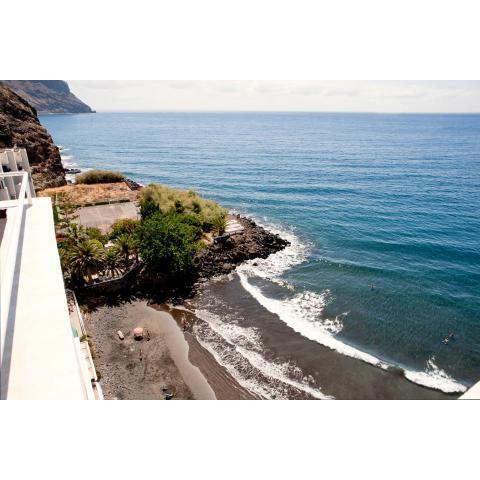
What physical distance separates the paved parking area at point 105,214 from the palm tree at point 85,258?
10.3 metres

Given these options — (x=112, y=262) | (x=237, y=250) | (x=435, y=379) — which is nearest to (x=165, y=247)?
(x=112, y=262)

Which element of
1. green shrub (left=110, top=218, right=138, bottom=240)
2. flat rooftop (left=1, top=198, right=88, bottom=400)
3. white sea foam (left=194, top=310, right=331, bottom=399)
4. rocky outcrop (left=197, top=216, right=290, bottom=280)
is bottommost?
white sea foam (left=194, top=310, right=331, bottom=399)

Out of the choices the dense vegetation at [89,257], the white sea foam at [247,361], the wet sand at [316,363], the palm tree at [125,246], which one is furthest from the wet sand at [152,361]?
the palm tree at [125,246]

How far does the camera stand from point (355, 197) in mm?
57625

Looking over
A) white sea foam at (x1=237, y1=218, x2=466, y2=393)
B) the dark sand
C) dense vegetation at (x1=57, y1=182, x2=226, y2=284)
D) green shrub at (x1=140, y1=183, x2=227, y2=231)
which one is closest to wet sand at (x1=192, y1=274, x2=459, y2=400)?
the dark sand

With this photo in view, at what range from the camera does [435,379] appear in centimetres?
2395

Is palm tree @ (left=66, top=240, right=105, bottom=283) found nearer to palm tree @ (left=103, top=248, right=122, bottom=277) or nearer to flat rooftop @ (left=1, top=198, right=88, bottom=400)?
palm tree @ (left=103, top=248, right=122, bottom=277)

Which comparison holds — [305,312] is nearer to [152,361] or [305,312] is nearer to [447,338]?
[447,338]

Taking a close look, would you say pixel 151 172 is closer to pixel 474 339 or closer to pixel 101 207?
pixel 101 207

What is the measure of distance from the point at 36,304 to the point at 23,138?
58405mm

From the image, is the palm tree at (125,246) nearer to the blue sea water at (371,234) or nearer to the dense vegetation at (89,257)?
the dense vegetation at (89,257)

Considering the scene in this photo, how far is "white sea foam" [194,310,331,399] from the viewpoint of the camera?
2291 cm

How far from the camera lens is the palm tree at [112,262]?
3072 centimetres

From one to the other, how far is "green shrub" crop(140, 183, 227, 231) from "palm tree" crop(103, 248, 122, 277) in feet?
27.6
